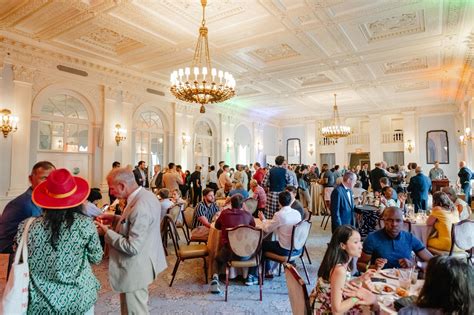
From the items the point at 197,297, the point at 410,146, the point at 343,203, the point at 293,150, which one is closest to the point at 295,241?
the point at 343,203

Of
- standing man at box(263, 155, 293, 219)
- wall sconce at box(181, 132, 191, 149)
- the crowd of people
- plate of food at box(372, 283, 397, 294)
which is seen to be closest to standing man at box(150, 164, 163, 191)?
wall sconce at box(181, 132, 191, 149)

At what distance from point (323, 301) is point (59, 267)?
1.58 metres

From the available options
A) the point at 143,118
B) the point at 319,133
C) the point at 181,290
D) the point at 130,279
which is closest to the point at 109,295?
the point at 181,290

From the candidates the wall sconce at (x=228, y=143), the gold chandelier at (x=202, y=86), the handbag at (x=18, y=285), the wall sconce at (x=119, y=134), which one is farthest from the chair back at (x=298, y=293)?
the wall sconce at (x=228, y=143)

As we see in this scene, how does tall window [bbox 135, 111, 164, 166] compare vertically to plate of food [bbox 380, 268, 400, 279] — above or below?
above

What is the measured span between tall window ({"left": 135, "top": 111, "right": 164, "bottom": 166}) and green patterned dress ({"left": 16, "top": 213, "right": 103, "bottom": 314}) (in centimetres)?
813

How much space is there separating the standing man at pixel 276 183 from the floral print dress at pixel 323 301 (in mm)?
3791

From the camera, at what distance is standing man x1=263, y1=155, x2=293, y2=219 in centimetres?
579

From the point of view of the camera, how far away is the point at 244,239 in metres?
3.58

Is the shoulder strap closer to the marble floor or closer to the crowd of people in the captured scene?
the crowd of people

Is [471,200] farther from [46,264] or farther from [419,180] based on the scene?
[46,264]

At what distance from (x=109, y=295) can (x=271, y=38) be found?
5808 mm

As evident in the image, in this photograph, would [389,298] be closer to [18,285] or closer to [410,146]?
[18,285]

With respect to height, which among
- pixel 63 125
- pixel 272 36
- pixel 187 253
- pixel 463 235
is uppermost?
pixel 272 36
